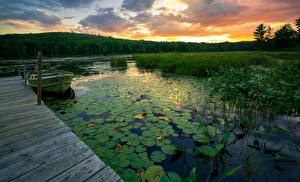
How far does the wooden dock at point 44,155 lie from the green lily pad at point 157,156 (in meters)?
1.07

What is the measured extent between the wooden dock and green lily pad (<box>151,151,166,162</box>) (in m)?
1.07

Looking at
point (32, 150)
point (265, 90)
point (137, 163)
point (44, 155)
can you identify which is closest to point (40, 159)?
point (44, 155)

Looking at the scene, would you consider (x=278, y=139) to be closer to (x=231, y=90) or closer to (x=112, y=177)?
(x=231, y=90)

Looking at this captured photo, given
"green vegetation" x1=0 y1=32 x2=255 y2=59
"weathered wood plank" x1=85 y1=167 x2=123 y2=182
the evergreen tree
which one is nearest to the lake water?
"weathered wood plank" x1=85 y1=167 x2=123 y2=182

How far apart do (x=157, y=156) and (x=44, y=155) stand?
1950 millimetres

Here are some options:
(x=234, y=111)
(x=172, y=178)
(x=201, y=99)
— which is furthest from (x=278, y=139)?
(x=172, y=178)

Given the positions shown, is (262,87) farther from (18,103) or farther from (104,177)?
(18,103)

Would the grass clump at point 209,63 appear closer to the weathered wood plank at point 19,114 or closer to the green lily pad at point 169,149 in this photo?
the green lily pad at point 169,149

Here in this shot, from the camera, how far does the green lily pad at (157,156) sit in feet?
8.53

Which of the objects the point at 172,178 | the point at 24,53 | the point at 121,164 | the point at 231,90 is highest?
the point at 24,53

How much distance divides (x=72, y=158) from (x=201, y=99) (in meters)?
5.34

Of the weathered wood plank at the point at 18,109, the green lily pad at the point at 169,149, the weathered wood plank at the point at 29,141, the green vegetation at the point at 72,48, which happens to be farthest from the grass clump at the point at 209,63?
the green vegetation at the point at 72,48

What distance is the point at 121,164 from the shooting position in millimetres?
2484

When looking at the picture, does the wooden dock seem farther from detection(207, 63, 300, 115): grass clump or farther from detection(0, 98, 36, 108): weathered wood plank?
detection(207, 63, 300, 115): grass clump
